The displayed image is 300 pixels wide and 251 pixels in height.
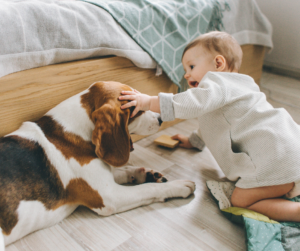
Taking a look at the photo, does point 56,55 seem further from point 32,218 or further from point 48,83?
point 32,218

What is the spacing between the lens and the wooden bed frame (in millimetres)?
1176

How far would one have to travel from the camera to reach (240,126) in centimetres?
119

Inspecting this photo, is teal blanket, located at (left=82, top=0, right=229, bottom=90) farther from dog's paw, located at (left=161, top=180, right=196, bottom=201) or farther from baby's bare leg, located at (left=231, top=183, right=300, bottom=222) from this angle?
baby's bare leg, located at (left=231, top=183, right=300, bottom=222)

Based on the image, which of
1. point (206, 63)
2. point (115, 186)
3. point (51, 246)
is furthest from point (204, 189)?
point (51, 246)

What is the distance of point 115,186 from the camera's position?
3.79 ft

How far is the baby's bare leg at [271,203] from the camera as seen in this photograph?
108 cm

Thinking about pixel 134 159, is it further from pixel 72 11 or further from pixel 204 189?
pixel 72 11

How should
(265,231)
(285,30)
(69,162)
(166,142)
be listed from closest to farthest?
(265,231)
(69,162)
(166,142)
(285,30)

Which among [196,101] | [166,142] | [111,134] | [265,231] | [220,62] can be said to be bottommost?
[166,142]

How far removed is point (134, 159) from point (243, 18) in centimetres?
169

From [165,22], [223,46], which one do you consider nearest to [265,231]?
[223,46]

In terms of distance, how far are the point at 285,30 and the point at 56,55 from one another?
2951mm

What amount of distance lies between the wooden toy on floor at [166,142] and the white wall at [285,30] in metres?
2.35

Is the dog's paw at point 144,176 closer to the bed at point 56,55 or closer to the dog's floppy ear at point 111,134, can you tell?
the dog's floppy ear at point 111,134
